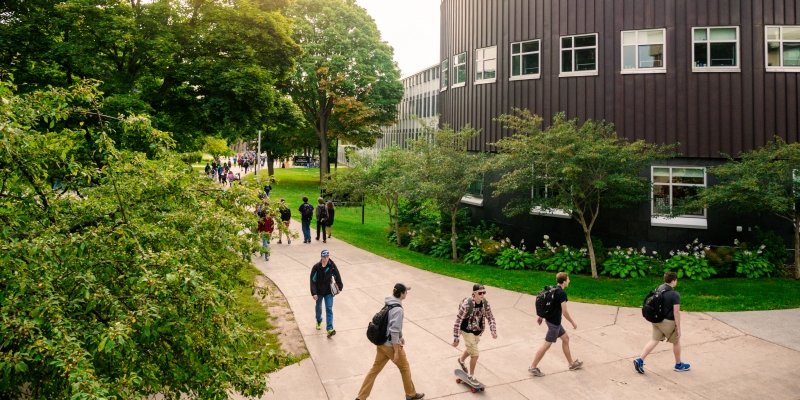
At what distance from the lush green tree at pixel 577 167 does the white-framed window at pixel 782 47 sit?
3.94m

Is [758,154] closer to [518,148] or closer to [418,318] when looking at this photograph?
[518,148]

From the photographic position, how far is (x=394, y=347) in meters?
7.00

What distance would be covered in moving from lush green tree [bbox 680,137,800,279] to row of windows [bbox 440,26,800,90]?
2.93m

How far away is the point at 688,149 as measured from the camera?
1625 centimetres

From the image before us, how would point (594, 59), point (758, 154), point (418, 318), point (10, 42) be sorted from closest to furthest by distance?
point (418, 318) → point (758, 154) → point (10, 42) → point (594, 59)

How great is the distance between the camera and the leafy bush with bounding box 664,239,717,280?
14.9 meters

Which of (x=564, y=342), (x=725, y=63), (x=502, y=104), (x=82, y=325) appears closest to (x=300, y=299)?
(x=564, y=342)

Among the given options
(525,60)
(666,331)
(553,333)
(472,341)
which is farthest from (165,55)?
(666,331)

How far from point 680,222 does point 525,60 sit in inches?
288

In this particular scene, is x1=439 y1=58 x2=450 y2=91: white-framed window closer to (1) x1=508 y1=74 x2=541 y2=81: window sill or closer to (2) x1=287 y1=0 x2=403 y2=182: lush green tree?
(1) x1=508 y1=74 x2=541 y2=81: window sill

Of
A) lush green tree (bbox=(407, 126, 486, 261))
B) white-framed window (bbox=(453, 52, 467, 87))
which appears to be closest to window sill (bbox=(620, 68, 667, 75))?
lush green tree (bbox=(407, 126, 486, 261))

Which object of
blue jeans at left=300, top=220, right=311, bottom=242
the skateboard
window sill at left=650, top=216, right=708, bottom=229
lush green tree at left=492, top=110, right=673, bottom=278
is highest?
lush green tree at left=492, top=110, right=673, bottom=278

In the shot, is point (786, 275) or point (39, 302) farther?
point (786, 275)

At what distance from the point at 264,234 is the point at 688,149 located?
13.9 metres
